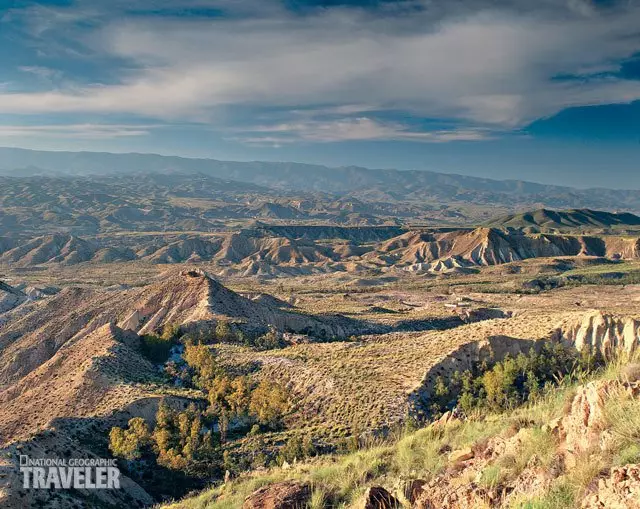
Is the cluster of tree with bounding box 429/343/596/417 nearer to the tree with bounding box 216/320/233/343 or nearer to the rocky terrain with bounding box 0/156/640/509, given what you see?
the rocky terrain with bounding box 0/156/640/509

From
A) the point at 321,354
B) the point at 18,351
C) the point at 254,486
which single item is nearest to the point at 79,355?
the point at 18,351

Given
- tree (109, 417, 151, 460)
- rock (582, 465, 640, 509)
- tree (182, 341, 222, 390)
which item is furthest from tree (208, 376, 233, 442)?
rock (582, 465, 640, 509)

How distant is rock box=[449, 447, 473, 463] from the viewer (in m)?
10.4

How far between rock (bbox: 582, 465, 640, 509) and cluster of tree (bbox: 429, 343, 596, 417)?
25391 mm

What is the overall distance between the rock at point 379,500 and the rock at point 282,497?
1.97 meters

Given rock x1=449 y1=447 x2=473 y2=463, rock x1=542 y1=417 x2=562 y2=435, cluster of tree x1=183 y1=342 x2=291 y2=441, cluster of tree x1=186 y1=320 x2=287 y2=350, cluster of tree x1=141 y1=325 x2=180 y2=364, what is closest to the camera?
rock x1=542 y1=417 x2=562 y2=435

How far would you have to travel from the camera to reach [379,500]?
8875 millimetres

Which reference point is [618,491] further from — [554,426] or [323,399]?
[323,399]

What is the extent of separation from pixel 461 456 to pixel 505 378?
2425 centimetres

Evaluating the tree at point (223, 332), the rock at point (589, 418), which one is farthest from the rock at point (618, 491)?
the tree at point (223, 332)

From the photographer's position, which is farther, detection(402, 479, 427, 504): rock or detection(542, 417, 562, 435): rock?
detection(542, 417, 562, 435): rock

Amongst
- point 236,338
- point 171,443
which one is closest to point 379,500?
point 171,443

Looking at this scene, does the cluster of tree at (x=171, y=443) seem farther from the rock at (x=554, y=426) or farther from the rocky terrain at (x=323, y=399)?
the rock at (x=554, y=426)

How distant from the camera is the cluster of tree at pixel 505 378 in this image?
31.2 m
